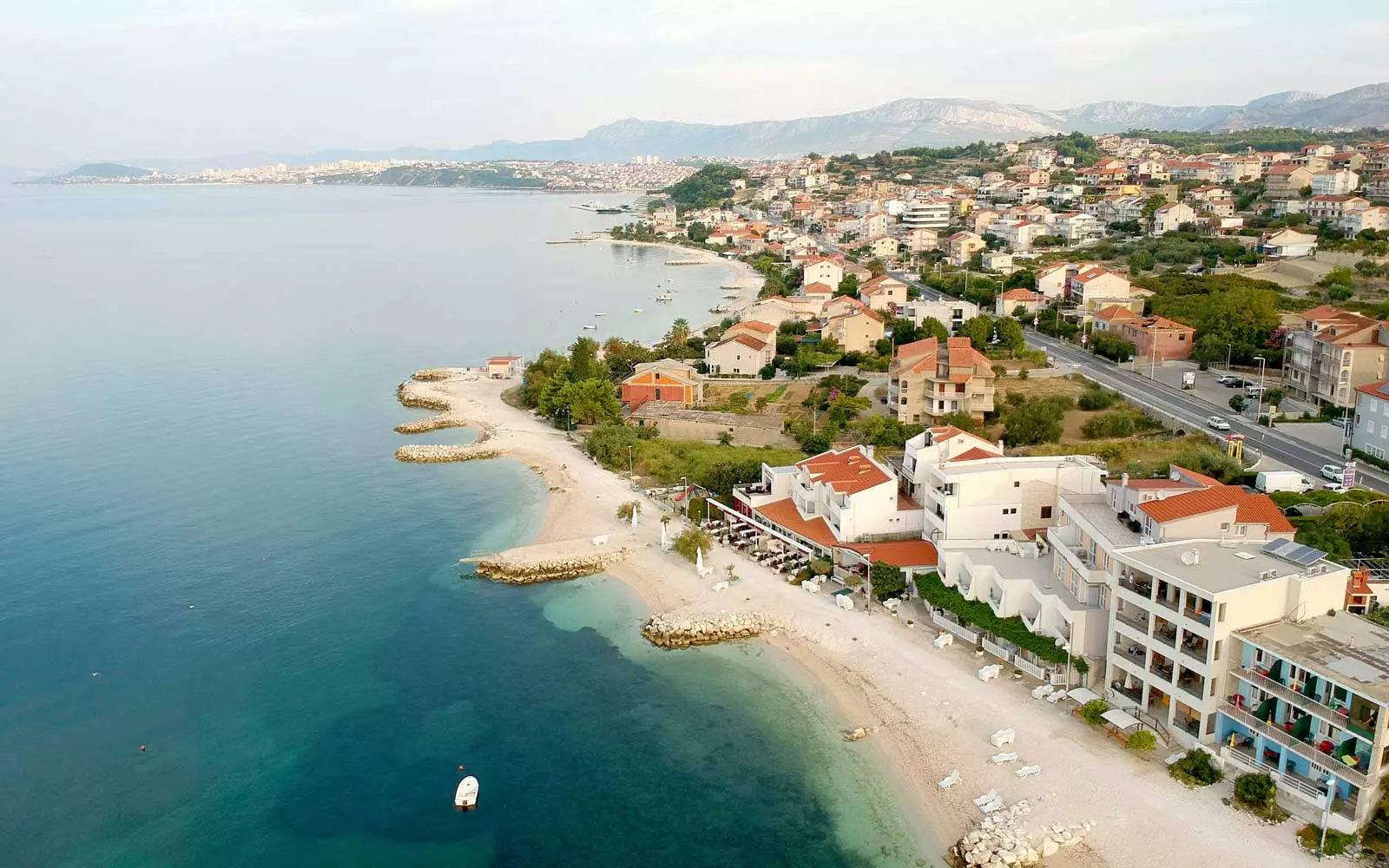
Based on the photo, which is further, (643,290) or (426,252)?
(426,252)

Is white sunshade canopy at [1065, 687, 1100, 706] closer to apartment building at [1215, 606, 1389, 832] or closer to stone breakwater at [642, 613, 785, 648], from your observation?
apartment building at [1215, 606, 1389, 832]

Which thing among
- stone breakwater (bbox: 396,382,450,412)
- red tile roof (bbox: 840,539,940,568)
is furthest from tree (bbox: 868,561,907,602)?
stone breakwater (bbox: 396,382,450,412)

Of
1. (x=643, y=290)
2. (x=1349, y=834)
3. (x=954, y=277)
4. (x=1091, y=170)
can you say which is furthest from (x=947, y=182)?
(x=1349, y=834)

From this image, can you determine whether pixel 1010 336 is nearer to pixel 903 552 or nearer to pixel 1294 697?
pixel 903 552

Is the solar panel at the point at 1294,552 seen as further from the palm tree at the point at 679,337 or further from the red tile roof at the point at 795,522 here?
the palm tree at the point at 679,337

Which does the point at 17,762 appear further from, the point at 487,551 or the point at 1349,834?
the point at 1349,834
